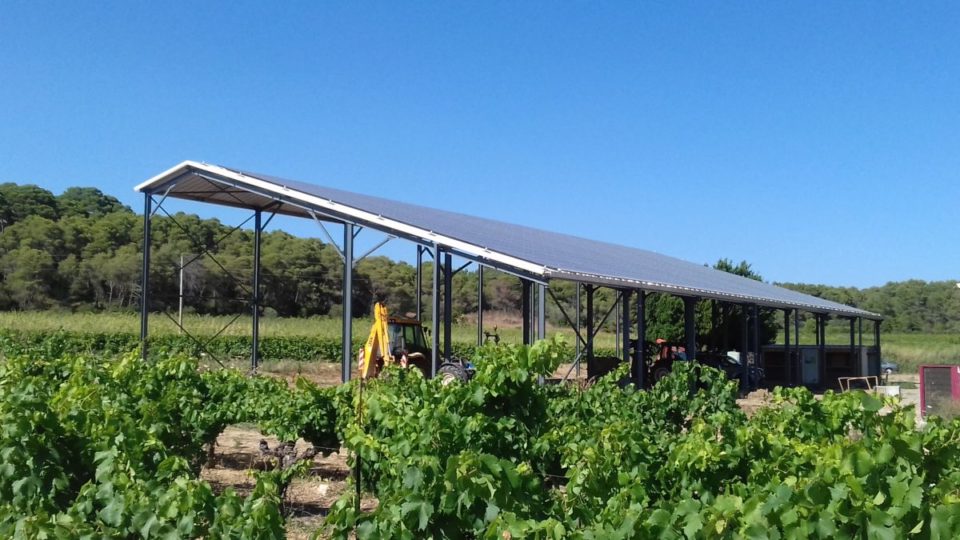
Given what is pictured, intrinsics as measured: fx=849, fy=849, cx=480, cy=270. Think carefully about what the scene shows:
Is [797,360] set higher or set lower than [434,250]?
lower

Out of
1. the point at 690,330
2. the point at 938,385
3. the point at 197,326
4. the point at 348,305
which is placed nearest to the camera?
the point at 348,305

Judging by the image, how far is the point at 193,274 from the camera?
4747 cm

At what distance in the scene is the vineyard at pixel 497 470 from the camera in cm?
340

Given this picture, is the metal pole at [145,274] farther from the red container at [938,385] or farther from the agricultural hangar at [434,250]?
the red container at [938,385]

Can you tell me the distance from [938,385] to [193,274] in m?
39.3

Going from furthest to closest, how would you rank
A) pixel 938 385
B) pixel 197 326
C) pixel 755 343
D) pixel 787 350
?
1. pixel 197 326
2. pixel 787 350
3. pixel 755 343
4. pixel 938 385

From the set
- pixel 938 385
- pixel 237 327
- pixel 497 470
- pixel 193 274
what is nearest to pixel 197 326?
pixel 237 327

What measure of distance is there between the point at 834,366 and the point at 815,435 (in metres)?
23.9

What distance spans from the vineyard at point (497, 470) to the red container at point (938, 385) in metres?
12.0

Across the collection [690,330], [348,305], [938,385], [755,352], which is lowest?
[938,385]

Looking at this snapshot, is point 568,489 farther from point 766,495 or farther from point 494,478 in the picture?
point 766,495

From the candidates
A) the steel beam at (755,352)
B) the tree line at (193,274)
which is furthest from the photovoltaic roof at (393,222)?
the tree line at (193,274)

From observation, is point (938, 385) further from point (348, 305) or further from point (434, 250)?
point (348, 305)

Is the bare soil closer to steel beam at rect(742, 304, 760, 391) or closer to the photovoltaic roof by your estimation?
the photovoltaic roof
